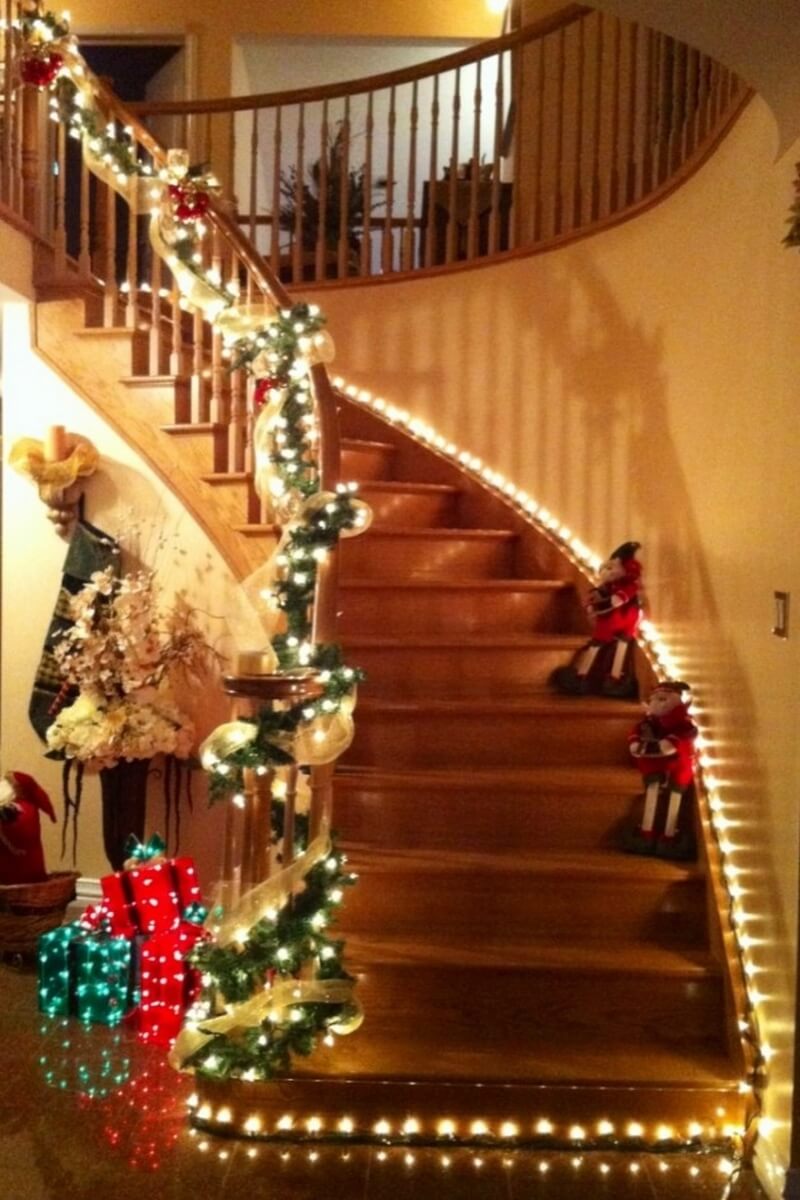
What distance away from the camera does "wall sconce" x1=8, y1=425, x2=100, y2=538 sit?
14.2 ft

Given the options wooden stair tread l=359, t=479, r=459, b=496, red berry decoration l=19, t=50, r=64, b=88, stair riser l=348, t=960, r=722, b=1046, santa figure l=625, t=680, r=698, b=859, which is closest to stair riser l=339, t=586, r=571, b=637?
wooden stair tread l=359, t=479, r=459, b=496

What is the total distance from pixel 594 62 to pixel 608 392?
60.9 inches

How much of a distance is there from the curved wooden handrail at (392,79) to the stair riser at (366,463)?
4.91 ft

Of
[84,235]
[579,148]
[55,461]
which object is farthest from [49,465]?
[579,148]

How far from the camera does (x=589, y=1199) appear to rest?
9.14ft

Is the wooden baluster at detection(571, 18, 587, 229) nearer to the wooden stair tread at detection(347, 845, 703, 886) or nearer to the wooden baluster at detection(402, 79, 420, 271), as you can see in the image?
the wooden baluster at detection(402, 79, 420, 271)

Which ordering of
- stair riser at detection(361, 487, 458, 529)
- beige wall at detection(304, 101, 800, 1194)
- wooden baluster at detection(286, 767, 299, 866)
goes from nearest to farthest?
beige wall at detection(304, 101, 800, 1194) → wooden baluster at detection(286, 767, 299, 866) → stair riser at detection(361, 487, 458, 529)

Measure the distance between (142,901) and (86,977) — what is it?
0.27 meters

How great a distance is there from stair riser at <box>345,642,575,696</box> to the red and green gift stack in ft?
2.95

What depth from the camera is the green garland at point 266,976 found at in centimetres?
302

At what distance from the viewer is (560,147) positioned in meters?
4.89

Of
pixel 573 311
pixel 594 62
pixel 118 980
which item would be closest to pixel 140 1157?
pixel 118 980

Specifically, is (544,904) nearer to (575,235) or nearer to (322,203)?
(575,235)

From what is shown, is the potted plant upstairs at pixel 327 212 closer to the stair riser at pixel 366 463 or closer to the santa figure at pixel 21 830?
the stair riser at pixel 366 463
